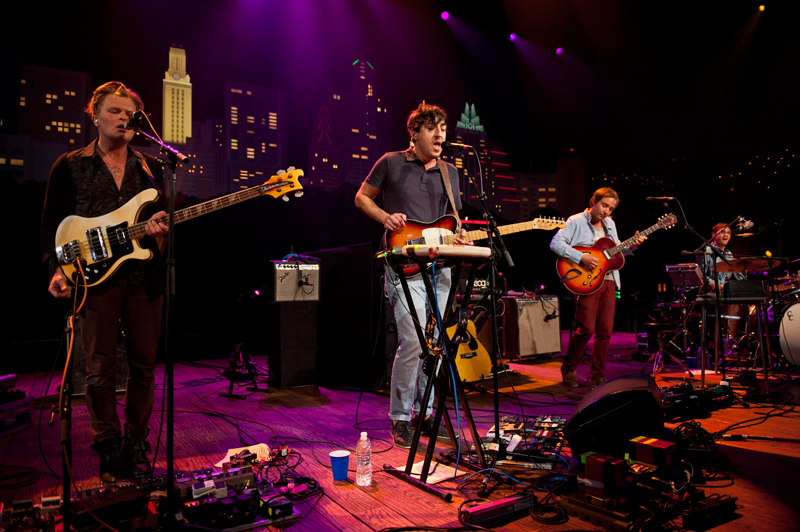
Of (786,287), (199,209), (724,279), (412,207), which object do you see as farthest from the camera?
(724,279)

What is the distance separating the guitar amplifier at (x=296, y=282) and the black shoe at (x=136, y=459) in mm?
2318

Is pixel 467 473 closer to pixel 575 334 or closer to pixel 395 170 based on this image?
pixel 395 170

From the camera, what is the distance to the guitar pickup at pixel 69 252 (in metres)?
2.37

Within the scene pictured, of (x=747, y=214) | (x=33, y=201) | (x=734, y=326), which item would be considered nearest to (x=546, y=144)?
(x=747, y=214)

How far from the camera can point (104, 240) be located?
2434 mm

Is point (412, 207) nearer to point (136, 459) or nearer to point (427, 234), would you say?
point (427, 234)

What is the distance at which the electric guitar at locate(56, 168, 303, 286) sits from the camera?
7.82 ft

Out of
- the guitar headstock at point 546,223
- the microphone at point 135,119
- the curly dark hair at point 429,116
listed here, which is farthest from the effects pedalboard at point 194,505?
the guitar headstock at point 546,223

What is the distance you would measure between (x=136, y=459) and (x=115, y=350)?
605 mm

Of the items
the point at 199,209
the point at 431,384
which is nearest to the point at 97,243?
the point at 199,209

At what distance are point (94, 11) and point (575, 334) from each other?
823cm

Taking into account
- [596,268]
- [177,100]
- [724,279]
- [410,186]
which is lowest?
[724,279]

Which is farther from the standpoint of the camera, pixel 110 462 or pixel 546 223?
pixel 546 223

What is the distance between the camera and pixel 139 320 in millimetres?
2590
